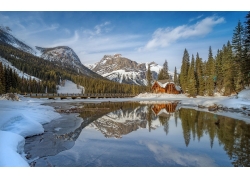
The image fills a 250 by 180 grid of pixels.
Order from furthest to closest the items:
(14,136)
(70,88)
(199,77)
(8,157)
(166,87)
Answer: (70,88) < (166,87) < (199,77) < (14,136) < (8,157)

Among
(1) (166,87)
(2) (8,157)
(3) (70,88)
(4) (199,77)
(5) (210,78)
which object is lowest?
(2) (8,157)

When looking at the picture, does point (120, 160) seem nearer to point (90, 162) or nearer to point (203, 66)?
point (90, 162)

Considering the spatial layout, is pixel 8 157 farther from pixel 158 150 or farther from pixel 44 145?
pixel 158 150

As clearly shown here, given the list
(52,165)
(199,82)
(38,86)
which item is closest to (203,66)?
(199,82)

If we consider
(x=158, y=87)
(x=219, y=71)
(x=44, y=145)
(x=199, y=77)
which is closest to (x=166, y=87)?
(x=158, y=87)

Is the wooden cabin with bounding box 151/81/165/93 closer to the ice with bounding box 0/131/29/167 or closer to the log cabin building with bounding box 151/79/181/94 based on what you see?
the log cabin building with bounding box 151/79/181/94

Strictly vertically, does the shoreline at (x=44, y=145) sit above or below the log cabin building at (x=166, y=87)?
below

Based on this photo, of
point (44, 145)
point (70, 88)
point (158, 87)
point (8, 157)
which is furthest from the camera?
point (70, 88)

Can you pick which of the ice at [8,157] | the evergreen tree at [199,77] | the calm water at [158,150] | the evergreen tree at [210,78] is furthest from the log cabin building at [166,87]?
the ice at [8,157]

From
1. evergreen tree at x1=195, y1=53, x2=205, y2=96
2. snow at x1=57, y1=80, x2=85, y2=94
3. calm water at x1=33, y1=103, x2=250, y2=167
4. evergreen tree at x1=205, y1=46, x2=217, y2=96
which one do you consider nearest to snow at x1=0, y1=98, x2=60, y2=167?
calm water at x1=33, y1=103, x2=250, y2=167

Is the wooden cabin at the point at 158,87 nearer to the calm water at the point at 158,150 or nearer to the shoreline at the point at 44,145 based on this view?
the calm water at the point at 158,150

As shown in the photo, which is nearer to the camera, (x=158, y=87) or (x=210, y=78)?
(x=210, y=78)

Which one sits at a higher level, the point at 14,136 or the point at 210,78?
the point at 210,78
